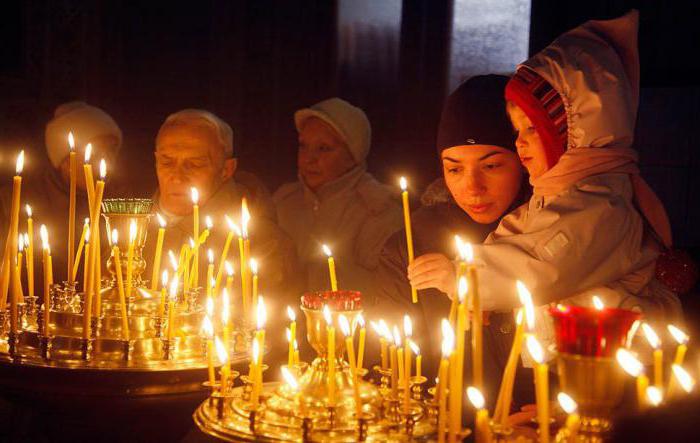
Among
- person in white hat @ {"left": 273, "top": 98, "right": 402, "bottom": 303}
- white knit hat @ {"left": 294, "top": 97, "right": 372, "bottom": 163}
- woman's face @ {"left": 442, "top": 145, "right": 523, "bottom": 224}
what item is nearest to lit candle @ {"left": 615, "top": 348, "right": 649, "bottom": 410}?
woman's face @ {"left": 442, "top": 145, "right": 523, "bottom": 224}

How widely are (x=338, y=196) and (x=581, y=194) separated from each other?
9.27 feet

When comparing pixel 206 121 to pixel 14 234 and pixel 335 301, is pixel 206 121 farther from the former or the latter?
pixel 335 301

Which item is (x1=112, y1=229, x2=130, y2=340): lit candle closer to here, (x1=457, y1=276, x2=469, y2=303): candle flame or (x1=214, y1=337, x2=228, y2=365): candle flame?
(x1=214, y1=337, x2=228, y2=365): candle flame

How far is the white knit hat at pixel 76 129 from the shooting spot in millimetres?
5133

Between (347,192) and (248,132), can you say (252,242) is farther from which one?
(248,132)

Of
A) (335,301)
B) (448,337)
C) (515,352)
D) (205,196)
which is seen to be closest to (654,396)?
(515,352)

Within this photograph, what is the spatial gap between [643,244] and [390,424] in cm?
108

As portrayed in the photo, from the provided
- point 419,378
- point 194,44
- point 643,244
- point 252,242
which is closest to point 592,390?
point 419,378

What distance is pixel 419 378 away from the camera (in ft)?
7.21

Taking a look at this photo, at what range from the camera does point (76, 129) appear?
514cm

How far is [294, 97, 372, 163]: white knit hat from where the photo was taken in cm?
517

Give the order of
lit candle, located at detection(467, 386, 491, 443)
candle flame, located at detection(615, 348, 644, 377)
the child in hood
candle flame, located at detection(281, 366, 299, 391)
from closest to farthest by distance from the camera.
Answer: candle flame, located at detection(615, 348, 644, 377) < lit candle, located at detection(467, 386, 491, 443) < candle flame, located at detection(281, 366, 299, 391) < the child in hood

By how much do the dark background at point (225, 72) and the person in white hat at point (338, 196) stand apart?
899 millimetres

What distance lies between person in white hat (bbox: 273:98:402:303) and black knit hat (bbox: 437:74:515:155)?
193 centimetres
